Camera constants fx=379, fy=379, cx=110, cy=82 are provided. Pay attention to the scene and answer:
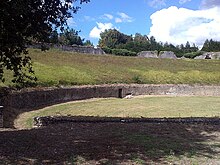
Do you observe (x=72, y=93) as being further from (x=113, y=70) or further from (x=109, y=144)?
(x=109, y=144)

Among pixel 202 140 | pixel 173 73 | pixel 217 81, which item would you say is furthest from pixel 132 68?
pixel 202 140

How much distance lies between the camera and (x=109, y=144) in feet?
29.3

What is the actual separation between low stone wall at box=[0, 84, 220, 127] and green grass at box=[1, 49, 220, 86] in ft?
4.63

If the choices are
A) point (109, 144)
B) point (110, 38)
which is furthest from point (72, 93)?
point (110, 38)

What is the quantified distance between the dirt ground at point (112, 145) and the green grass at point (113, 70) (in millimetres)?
16987

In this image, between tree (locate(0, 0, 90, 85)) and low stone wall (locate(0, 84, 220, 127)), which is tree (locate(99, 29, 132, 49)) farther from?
tree (locate(0, 0, 90, 85))

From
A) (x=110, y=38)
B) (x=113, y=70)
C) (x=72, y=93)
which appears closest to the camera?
(x=72, y=93)

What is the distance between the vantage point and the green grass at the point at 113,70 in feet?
107

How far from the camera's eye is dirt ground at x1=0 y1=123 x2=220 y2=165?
7.60 metres

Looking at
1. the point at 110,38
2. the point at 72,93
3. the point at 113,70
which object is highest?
the point at 110,38

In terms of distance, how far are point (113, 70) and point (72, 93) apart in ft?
39.2

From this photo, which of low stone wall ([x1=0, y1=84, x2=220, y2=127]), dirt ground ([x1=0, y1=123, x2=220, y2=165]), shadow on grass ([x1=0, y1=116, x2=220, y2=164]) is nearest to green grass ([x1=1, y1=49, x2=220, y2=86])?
low stone wall ([x1=0, y1=84, x2=220, y2=127])

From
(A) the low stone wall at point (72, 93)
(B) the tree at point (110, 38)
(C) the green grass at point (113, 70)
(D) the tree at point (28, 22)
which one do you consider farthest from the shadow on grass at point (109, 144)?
(B) the tree at point (110, 38)

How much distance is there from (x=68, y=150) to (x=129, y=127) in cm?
334
